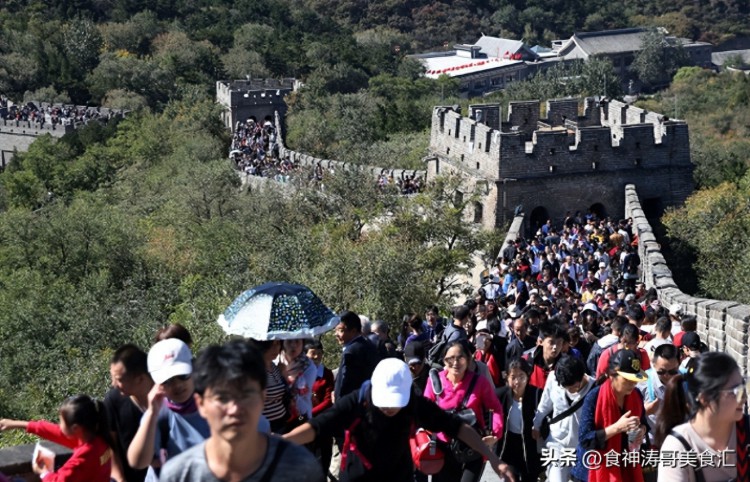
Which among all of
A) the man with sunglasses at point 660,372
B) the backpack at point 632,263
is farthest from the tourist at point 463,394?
the backpack at point 632,263

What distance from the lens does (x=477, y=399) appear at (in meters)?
8.45

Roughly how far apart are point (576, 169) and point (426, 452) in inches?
768

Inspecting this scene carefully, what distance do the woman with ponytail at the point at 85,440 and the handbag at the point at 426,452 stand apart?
200 centimetres

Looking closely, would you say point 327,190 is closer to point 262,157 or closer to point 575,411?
point 262,157

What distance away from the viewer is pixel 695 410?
6129 millimetres

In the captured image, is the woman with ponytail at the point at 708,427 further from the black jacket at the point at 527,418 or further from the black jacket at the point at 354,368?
the black jacket at the point at 527,418

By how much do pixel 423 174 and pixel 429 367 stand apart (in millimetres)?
23463

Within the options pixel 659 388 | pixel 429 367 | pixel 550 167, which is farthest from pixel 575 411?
pixel 550 167

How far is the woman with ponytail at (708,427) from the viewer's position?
6023 mm

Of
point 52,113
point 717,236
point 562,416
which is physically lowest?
point 52,113

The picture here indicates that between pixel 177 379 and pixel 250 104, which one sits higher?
pixel 177 379

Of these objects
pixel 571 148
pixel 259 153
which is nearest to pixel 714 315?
pixel 571 148

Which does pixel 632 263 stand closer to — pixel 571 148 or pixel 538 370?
pixel 571 148

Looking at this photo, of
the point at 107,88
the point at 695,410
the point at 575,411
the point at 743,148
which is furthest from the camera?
the point at 107,88
